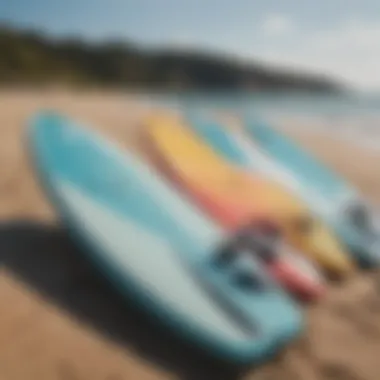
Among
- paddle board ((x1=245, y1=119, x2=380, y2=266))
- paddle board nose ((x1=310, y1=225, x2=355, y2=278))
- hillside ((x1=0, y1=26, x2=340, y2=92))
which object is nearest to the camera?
paddle board nose ((x1=310, y1=225, x2=355, y2=278))

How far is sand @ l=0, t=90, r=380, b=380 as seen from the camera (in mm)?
1228

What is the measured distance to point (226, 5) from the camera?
6.20ft

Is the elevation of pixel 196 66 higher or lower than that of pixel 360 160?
lower

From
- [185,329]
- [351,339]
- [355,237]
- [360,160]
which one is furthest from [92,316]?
[360,160]

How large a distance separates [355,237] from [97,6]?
996 millimetres

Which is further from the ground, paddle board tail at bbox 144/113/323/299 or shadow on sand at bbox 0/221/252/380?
paddle board tail at bbox 144/113/323/299

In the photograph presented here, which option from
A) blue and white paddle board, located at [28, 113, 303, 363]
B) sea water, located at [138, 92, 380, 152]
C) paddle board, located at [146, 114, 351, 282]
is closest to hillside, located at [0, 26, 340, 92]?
sea water, located at [138, 92, 380, 152]

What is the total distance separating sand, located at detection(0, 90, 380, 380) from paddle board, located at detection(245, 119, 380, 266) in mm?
109

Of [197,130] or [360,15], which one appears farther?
[197,130]

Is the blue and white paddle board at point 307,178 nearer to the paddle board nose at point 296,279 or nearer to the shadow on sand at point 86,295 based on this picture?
the paddle board nose at point 296,279

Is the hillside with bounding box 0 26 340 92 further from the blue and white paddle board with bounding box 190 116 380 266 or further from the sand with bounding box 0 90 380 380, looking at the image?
the sand with bounding box 0 90 380 380

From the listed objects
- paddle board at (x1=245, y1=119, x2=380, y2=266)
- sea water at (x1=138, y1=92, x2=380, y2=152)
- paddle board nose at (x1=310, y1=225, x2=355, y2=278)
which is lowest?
paddle board nose at (x1=310, y1=225, x2=355, y2=278)

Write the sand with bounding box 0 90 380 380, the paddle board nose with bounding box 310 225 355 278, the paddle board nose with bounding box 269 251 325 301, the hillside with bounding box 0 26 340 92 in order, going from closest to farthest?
the sand with bounding box 0 90 380 380, the paddle board nose with bounding box 269 251 325 301, the paddle board nose with bounding box 310 225 355 278, the hillside with bounding box 0 26 340 92

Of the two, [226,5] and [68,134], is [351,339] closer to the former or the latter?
[68,134]
